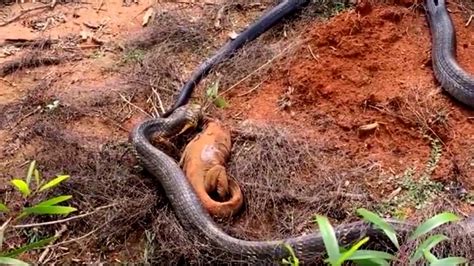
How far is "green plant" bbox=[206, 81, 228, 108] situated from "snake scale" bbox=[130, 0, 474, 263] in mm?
192

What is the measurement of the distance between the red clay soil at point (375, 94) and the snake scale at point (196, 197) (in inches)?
4.8

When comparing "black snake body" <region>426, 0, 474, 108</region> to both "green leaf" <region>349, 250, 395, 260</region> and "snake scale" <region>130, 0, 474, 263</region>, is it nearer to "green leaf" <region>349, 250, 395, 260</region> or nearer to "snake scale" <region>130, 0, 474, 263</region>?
"snake scale" <region>130, 0, 474, 263</region>

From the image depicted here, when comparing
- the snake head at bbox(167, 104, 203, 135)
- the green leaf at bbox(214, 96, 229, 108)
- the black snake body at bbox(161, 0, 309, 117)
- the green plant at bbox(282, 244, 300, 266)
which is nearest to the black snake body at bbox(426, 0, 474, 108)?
the black snake body at bbox(161, 0, 309, 117)

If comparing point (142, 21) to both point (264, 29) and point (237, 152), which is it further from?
point (237, 152)

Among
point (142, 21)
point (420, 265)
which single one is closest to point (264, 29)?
point (142, 21)

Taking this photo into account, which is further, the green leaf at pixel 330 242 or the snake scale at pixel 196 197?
the snake scale at pixel 196 197

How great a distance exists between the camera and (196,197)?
4.47 metres

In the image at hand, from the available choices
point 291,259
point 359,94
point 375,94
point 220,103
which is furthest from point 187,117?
point 291,259

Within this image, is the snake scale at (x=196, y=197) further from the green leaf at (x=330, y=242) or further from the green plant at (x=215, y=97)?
the green leaf at (x=330, y=242)

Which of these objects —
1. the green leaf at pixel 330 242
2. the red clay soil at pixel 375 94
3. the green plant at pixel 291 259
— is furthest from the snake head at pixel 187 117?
the green leaf at pixel 330 242

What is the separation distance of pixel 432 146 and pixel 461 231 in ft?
2.92

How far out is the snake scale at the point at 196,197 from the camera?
4012 millimetres

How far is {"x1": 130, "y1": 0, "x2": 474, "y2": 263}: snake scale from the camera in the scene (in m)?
4.01

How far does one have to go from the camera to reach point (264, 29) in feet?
20.8
